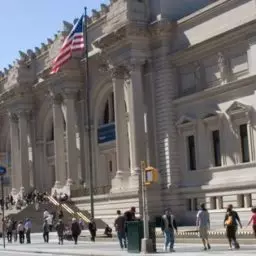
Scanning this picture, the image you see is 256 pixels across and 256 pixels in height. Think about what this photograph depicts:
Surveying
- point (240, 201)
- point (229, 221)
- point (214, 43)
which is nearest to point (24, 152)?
point (214, 43)

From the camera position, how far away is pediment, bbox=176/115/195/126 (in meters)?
46.4

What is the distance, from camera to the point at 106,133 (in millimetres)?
58062

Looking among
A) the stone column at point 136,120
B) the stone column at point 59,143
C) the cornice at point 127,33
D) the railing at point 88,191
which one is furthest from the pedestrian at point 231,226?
the stone column at point 59,143

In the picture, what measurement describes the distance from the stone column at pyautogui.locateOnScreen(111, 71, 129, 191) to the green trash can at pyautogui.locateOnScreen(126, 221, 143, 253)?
2119cm

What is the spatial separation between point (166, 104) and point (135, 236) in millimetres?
20549

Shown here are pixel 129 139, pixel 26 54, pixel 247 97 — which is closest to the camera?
pixel 247 97

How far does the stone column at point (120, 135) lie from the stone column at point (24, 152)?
19.0 m

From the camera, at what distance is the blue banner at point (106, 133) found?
57156 millimetres

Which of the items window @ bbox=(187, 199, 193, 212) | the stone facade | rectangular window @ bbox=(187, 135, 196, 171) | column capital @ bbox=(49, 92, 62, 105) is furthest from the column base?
column capital @ bbox=(49, 92, 62, 105)

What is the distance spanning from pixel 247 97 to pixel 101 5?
20.0 meters

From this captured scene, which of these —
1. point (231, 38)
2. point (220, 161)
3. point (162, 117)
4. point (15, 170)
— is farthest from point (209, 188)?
point (15, 170)

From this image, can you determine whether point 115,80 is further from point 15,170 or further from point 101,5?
point 15,170

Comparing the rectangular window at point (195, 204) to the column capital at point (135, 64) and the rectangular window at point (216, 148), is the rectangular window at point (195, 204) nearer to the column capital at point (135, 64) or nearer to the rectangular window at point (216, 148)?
the rectangular window at point (216, 148)

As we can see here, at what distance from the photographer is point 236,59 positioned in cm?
4284
